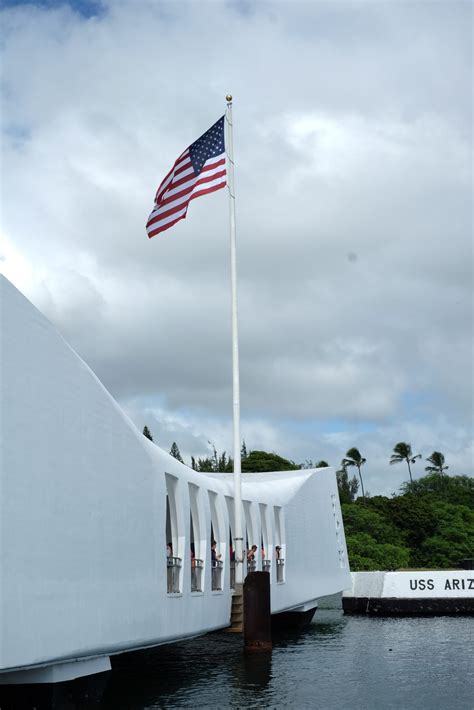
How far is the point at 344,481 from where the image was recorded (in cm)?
10544

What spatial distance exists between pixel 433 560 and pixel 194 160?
1936 inches

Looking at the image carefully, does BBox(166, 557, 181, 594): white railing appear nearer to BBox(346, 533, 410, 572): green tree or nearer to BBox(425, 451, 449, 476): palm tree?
BBox(346, 533, 410, 572): green tree

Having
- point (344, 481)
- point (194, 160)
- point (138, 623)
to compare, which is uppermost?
point (344, 481)

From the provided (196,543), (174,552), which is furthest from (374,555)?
(174,552)

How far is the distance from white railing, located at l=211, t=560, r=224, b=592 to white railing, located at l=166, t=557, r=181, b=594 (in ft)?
10.3

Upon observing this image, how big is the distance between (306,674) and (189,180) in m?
11.7

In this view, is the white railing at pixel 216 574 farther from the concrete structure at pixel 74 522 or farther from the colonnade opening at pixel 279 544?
the colonnade opening at pixel 279 544

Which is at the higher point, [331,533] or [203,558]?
[331,533]

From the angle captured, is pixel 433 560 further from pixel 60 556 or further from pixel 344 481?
pixel 60 556

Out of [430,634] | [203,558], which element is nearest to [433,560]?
[430,634]

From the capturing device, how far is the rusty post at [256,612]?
20109mm

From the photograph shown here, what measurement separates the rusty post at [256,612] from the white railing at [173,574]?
3.02 m

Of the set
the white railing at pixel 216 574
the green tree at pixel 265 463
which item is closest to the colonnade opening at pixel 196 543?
the white railing at pixel 216 574

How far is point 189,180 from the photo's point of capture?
2070 centimetres
